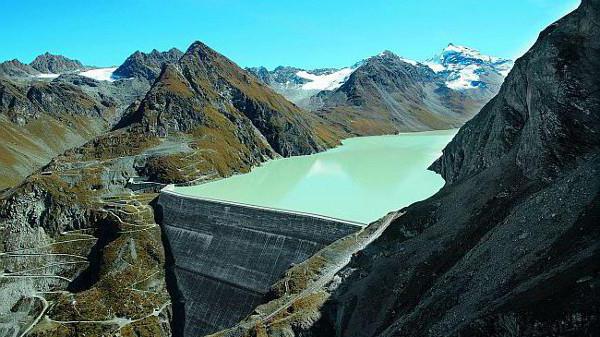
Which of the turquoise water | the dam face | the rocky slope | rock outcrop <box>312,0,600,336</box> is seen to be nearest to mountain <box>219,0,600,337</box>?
rock outcrop <box>312,0,600,336</box>

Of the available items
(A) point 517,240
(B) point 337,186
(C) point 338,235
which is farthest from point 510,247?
(B) point 337,186

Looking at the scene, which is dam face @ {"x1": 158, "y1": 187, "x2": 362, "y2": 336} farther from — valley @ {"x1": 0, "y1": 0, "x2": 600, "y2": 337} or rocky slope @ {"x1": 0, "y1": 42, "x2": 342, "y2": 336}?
rocky slope @ {"x1": 0, "y1": 42, "x2": 342, "y2": 336}

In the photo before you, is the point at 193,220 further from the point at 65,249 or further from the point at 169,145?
the point at 169,145

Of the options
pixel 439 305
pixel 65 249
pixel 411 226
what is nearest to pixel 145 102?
pixel 65 249

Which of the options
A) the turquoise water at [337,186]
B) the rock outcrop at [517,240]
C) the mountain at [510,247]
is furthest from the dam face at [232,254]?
the turquoise water at [337,186]

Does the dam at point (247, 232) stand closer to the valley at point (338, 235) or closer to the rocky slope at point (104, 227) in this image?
the valley at point (338, 235)
